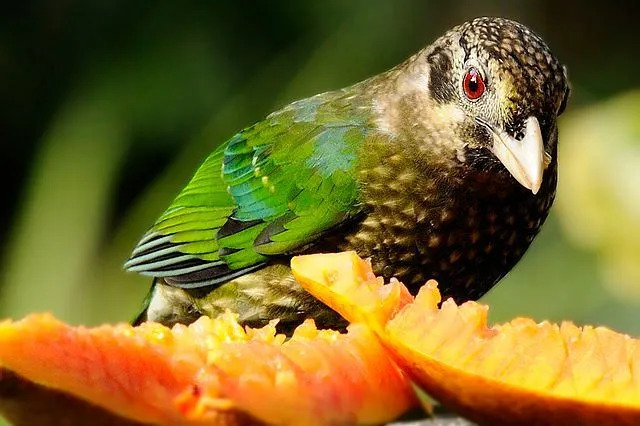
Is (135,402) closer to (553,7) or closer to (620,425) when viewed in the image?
(620,425)

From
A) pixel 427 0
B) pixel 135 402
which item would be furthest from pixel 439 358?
pixel 427 0

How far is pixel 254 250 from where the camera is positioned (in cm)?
265

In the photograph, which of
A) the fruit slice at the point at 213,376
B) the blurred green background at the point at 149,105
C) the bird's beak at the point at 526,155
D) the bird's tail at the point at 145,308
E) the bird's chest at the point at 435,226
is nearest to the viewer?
the fruit slice at the point at 213,376

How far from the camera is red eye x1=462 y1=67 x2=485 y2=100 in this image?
7.77 ft

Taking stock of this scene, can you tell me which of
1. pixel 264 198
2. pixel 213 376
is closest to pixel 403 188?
pixel 264 198

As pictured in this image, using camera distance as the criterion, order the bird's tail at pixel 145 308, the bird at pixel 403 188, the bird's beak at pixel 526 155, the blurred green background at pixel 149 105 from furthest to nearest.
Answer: the blurred green background at pixel 149 105 < the bird's tail at pixel 145 308 < the bird at pixel 403 188 < the bird's beak at pixel 526 155

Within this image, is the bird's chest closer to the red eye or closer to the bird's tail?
the red eye

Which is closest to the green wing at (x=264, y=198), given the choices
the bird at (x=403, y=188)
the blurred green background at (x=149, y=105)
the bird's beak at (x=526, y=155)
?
the bird at (x=403, y=188)

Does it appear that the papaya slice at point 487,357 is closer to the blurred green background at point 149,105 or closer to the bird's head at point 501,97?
the bird's head at point 501,97

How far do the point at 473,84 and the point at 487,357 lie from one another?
3.40 ft

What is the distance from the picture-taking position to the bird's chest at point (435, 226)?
248 cm

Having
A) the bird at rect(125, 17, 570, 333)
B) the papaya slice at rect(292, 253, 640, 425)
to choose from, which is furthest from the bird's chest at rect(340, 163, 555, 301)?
the papaya slice at rect(292, 253, 640, 425)

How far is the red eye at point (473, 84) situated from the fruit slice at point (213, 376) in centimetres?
94

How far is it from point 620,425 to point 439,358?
0.86ft
